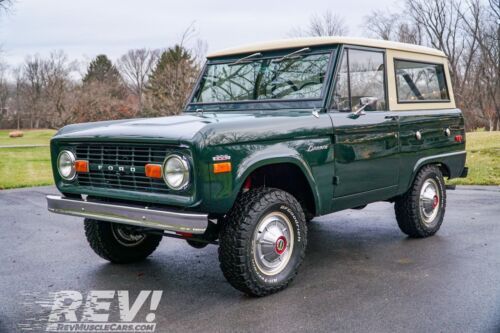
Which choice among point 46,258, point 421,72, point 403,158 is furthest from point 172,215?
point 421,72

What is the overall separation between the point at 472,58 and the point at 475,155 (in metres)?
28.8

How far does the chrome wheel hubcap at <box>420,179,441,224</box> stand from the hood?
2.01 metres

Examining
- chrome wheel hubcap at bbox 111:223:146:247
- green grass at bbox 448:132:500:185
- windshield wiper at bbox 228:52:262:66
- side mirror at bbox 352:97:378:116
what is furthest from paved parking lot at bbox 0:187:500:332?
green grass at bbox 448:132:500:185

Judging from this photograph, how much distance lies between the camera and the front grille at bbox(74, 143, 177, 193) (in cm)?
401

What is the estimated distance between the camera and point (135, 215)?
3.98m

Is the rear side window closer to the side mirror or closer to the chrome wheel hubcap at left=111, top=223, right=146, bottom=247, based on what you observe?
the side mirror

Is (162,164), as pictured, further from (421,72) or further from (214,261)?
(421,72)

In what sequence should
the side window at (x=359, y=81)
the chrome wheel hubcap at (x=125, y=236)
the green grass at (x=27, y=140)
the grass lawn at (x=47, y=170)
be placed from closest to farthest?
1. the side window at (x=359, y=81)
2. the chrome wheel hubcap at (x=125, y=236)
3. the grass lawn at (x=47, y=170)
4. the green grass at (x=27, y=140)

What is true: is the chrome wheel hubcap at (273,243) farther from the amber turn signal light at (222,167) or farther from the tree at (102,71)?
the tree at (102,71)

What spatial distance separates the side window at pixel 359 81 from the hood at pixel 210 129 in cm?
44

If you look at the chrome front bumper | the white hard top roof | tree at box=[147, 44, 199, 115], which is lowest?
the chrome front bumper

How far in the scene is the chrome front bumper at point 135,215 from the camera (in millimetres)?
3754

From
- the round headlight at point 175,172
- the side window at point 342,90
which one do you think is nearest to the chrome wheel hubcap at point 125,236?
the round headlight at point 175,172

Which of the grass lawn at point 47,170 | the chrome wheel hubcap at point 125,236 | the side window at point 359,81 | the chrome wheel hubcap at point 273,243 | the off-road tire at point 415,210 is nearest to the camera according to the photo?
the chrome wheel hubcap at point 273,243
